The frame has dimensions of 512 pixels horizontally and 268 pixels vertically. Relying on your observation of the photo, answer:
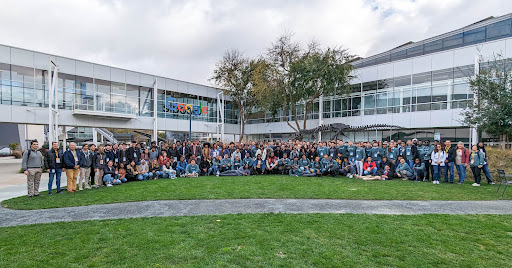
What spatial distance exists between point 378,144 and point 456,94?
1192cm

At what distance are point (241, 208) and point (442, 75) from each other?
22413mm

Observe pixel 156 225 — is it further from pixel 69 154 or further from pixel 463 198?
pixel 463 198

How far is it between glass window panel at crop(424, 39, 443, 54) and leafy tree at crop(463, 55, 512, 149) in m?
10.5

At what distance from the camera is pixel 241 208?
6.86 metres

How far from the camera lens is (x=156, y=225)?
5469mm

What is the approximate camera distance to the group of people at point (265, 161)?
1062 cm

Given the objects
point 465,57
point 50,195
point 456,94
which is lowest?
point 50,195

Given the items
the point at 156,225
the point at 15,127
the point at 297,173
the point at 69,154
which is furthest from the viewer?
the point at 15,127

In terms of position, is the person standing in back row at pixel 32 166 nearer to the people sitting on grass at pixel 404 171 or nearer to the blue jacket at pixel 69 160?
the blue jacket at pixel 69 160

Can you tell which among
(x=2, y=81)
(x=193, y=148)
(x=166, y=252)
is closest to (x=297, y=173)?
(x=193, y=148)

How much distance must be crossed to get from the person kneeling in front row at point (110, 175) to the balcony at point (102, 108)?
47.0ft

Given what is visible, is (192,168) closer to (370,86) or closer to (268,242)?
(268,242)

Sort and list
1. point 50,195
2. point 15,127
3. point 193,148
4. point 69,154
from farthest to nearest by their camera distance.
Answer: point 15,127 → point 193,148 → point 69,154 → point 50,195

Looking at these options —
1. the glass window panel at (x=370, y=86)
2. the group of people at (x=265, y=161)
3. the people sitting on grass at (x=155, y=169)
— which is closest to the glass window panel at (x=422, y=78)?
the glass window panel at (x=370, y=86)
